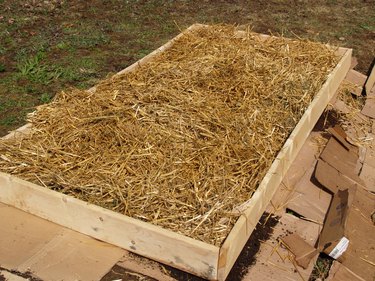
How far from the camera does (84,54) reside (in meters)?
6.58

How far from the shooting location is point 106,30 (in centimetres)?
746

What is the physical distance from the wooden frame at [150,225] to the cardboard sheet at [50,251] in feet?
0.19

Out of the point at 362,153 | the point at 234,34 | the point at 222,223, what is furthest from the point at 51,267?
the point at 234,34

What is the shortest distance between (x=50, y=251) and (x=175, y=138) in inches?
48.9

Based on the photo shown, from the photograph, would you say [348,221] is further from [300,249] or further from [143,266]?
[143,266]

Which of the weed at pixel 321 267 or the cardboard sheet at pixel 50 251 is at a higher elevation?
the cardboard sheet at pixel 50 251

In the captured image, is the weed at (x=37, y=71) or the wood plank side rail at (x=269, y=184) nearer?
the wood plank side rail at (x=269, y=184)

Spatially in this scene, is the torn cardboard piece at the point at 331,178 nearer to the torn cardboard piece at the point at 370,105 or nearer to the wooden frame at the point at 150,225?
the wooden frame at the point at 150,225

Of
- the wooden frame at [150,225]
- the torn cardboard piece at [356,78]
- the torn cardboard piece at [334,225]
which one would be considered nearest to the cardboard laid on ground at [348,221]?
the torn cardboard piece at [334,225]

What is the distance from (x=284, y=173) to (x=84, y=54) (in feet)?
12.1

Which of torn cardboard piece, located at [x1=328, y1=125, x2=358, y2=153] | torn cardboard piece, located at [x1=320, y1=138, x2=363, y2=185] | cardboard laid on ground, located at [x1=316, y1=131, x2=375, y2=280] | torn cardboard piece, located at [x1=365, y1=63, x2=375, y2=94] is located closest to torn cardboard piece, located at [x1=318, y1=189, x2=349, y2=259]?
cardboard laid on ground, located at [x1=316, y1=131, x2=375, y2=280]

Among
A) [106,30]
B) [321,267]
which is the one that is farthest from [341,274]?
[106,30]

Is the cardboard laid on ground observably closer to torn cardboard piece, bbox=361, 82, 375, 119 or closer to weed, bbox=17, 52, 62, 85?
torn cardboard piece, bbox=361, 82, 375, 119

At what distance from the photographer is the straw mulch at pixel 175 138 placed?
133 inches
